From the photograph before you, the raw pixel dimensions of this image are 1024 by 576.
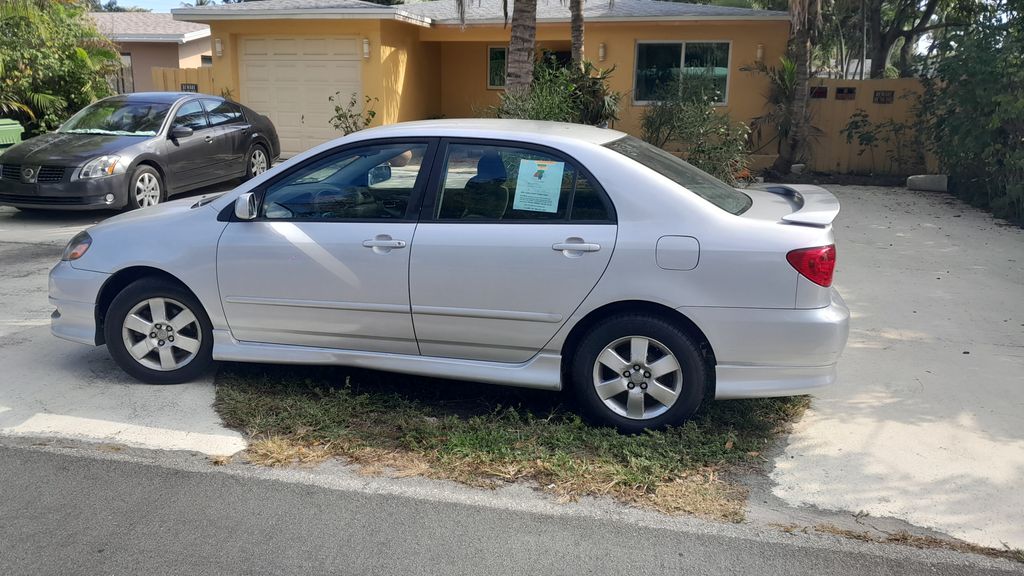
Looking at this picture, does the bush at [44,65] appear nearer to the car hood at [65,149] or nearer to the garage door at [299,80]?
the garage door at [299,80]

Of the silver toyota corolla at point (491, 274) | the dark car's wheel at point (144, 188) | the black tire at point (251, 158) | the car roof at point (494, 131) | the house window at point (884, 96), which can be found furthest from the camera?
the house window at point (884, 96)

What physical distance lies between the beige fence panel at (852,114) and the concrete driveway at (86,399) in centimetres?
1309

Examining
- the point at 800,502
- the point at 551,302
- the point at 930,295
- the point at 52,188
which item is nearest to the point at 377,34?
the point at 52,188

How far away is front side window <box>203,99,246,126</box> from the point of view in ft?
40.6

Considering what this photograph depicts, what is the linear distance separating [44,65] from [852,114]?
49.5ft

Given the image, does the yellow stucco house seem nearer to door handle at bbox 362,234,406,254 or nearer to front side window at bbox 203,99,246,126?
front side window at bbox 203,99,246,126

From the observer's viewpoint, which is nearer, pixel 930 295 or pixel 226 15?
pixel 930 295

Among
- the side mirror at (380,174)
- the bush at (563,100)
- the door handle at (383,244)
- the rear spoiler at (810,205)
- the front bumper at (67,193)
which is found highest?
the bush at (563,100)

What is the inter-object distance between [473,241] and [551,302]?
→ 0.55 meters

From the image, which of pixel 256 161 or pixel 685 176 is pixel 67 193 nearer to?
pixel 256 161

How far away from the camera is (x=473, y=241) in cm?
470

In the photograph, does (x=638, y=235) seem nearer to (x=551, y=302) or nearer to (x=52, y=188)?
(x=551, y=302)

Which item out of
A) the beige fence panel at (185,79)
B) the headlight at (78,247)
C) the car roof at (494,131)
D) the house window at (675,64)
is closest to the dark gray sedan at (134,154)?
the beige fence panel at (185,79)

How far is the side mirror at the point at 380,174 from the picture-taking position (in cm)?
505
